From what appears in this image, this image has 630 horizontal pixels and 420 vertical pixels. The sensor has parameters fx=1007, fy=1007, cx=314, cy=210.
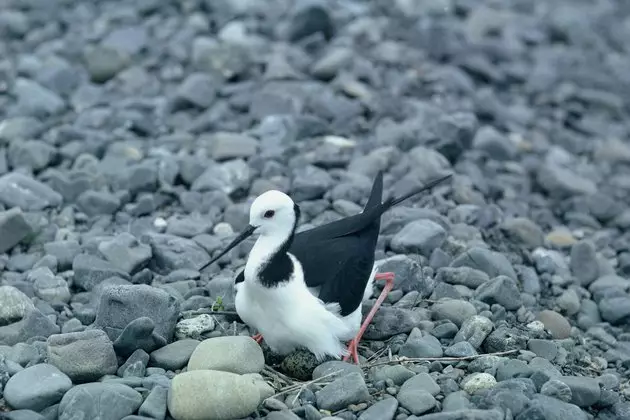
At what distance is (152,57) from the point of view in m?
9.84

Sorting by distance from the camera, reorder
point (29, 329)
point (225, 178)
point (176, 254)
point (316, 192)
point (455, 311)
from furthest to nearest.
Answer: point (225, 178) < point (316, 192) < point (176, 254) < point (455, 311) < point (29, 329)

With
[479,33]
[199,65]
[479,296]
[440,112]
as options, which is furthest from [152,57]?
[479,296]

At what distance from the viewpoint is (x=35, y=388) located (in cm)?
466

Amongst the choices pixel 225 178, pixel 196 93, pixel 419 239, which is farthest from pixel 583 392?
pixel 196 93

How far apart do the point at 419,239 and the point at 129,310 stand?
2063 mm

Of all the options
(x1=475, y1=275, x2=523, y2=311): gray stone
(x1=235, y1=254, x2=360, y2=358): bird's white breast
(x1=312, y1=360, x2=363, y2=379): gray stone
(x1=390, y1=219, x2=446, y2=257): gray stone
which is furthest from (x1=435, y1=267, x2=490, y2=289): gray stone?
(x1=312, y1=360, x2=363, y2=379): gray stone

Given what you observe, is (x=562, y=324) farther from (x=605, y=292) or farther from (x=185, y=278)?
(x=185, y=278)

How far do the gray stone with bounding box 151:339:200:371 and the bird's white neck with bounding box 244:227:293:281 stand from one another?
478 mm

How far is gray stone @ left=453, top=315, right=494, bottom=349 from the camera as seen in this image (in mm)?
5441

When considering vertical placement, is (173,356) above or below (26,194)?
above

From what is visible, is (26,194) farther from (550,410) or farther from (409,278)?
(550,410)

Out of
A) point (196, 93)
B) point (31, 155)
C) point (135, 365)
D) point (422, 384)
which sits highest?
point (135, 365)

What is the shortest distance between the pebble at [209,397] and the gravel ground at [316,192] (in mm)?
11

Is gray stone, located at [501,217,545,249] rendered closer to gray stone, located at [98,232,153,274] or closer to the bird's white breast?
the bird's white breast
